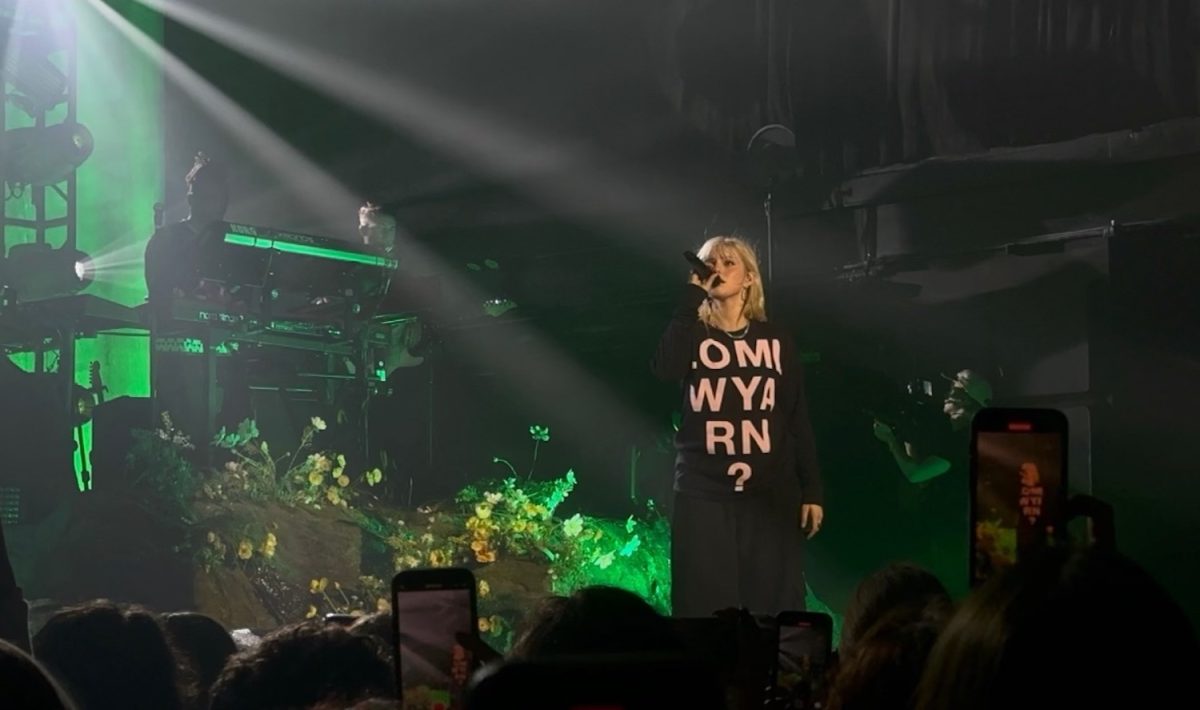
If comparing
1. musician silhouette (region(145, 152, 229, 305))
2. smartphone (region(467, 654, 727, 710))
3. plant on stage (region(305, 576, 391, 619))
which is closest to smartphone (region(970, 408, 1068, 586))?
smartphone (region(467, 654, 727, 710))

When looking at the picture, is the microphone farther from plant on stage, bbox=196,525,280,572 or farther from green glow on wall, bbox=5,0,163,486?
green glow on wall, bbox=5,0,163,486

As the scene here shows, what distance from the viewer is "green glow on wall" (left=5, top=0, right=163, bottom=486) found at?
22.1ft

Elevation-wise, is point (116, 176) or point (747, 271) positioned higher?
point (116, 176)

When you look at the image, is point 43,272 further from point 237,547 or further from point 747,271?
point 747,271

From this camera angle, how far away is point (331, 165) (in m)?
8.07

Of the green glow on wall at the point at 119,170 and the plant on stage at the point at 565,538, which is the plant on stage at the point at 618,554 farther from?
the green glow on wall at the point at 119,170

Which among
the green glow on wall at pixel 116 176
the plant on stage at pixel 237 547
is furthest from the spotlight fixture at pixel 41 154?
the plant on stage at pixel 237 547

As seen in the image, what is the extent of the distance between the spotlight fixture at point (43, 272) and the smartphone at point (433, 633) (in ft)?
18.8

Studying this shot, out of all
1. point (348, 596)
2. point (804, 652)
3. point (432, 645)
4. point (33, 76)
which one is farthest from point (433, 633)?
point (33, 76)

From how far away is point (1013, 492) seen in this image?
1.58 meters

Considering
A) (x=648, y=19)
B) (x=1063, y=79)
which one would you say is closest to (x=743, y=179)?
(x=648, y=19)

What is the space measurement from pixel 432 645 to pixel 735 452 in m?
2.91

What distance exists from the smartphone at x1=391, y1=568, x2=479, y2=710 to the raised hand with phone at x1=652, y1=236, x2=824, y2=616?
2870mm

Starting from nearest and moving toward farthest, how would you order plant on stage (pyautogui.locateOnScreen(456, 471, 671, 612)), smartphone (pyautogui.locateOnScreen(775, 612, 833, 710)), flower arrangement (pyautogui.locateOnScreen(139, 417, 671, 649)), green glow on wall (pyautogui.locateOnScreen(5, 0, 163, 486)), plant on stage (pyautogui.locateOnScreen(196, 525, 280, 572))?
smartphone (pyautogui.locateOnScreen(775, 612, 833, 710))
plant on stage (pyautogui.locateOnScreen(196, 525, 280, 572))
flower arrangement (pyautogui.locateOnScreen(139, 417, 671, 649))
plant on stage (pyautogui.locateOnScreen(456, 471, 671, 612))
green glow on wall (pyautogui.locateOnScreen(5, 0, 163, 486))
